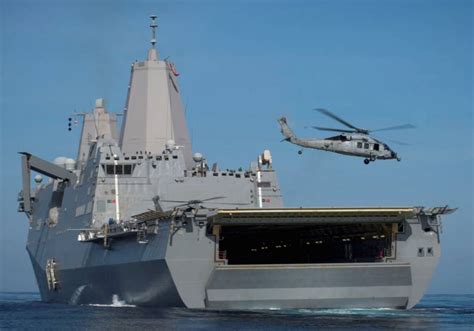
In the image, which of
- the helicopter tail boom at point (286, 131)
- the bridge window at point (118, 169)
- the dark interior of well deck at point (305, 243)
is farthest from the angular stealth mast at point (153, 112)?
the helicopter tail boom at point (286, 131)

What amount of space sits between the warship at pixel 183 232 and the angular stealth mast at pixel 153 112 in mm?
57

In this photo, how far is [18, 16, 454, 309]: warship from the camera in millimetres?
37281

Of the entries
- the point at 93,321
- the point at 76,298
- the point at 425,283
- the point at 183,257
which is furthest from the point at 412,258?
the point at 76,298

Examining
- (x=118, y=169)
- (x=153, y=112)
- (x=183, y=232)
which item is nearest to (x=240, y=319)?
(x=183, y=232)

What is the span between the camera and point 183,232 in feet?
121

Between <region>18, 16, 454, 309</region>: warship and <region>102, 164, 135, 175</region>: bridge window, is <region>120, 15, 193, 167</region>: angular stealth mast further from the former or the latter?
<region>102, 164, 135, 175</region>: bridge window

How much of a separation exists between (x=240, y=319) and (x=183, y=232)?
4142 millimetres

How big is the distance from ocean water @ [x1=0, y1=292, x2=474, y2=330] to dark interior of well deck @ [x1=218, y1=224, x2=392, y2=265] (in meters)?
2.96

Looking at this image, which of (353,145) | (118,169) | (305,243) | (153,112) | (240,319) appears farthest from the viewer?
(153,112)

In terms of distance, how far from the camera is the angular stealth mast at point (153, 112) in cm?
4922

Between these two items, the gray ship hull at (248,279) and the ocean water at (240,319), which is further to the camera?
the gray ship hull at (248,279)

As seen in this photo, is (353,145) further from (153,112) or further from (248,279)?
(153,112)

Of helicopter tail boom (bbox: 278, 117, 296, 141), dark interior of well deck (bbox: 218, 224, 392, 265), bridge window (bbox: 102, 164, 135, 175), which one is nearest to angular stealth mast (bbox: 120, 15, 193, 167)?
bridge window (bbox: 102, 164, 135, 175)

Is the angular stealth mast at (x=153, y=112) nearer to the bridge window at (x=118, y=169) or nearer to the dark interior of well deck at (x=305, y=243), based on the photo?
the bridge window at (x=118, y=169)
